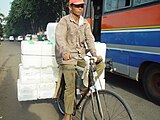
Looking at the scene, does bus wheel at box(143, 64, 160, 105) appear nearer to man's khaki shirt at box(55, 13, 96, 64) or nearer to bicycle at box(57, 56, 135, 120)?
man's khaki shirt at box(55, 13, 96, 64)

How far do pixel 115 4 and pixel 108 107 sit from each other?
4.51 m

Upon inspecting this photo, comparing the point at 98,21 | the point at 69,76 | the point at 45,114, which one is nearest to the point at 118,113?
the point at 69,76

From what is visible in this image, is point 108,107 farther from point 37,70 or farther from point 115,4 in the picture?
point 115,4

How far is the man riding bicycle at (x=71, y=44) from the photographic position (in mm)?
4035

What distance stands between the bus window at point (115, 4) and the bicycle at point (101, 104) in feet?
11.9

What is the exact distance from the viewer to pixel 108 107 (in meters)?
3.77

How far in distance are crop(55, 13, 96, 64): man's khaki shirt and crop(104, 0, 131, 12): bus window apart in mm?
3004

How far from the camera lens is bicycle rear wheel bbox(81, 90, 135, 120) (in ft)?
11.5

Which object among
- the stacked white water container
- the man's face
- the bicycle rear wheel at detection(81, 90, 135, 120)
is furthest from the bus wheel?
the man's face

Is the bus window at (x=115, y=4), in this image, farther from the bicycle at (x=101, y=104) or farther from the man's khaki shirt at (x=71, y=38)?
the bicycle at (x=101, y=104)

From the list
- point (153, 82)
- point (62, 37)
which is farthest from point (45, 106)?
point (153, 82)

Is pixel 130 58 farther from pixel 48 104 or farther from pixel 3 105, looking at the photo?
pixel 3 105

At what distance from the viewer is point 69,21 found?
4164mm

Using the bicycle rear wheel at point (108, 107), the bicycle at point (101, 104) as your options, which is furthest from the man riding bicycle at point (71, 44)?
the bicycle rear wheel at point (108, 107)
